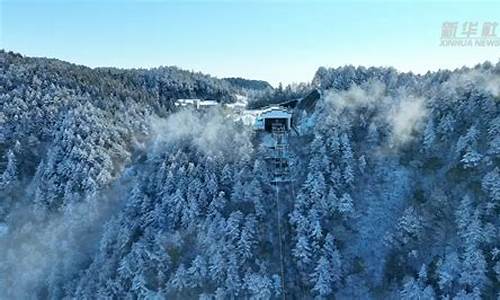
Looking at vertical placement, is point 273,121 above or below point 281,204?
above

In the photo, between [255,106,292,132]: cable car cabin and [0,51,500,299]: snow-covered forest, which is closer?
[0,51,500,299]: snow-covered forest

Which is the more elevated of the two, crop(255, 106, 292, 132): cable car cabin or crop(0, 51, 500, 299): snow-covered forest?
crop(255, 106, 292, 132): cable car cabin

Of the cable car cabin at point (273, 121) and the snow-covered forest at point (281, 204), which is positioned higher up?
the cable car cabin at point (273, 121)

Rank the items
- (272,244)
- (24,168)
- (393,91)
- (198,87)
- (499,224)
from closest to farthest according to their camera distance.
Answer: (499,224) < (272,244) < (393,91) < (24,168) < (198,87)

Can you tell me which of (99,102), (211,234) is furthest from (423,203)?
(99,102)

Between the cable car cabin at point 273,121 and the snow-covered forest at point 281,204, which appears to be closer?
the snow-covered forest at point 281,204

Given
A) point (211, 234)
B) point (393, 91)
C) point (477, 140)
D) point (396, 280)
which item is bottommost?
point (396, 280)

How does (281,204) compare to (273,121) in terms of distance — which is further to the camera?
(273,121)

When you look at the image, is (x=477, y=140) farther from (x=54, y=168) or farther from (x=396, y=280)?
(x=54, y=168)
